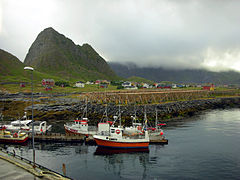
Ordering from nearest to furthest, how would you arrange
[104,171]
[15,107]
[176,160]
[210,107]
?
1. [104,171]
2. [176,160]
3. [15,107]
4. [210,107]

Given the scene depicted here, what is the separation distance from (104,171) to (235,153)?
3160 centimetres

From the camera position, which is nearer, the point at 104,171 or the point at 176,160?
the point at 104,171

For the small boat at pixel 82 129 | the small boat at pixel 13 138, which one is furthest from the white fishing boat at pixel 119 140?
the small boat at pixel 13 138

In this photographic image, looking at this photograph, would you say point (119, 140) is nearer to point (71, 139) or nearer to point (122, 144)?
point (122, 144)

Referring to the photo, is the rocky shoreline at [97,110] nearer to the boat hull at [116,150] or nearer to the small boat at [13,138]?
the boat hull at [116,150]

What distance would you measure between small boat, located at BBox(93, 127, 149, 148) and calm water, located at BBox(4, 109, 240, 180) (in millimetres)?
2215

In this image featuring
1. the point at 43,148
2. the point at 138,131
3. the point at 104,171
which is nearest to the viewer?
the point at 104,171

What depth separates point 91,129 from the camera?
56.1m

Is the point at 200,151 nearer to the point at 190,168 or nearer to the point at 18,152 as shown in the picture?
the point at 190,168

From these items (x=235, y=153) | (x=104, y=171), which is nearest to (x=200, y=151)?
(x=235, y=153)

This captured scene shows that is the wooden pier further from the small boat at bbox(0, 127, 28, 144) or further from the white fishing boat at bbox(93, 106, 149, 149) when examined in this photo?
the white fishing boat at bbox(93, 106, 149, 149)

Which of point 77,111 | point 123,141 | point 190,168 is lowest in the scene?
point 190,168

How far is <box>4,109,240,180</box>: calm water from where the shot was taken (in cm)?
3372

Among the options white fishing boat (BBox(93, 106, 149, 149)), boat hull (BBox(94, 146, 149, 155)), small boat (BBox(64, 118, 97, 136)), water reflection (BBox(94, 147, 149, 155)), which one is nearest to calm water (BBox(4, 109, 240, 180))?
water reflection (BBox(94, 147, 149, 155))
